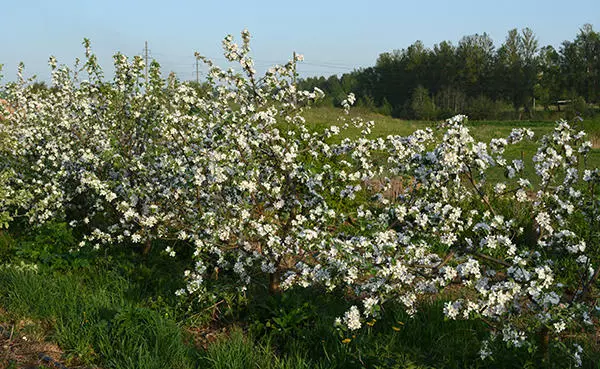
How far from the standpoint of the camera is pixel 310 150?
254 inches

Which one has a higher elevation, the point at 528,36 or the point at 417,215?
the point at 528,36

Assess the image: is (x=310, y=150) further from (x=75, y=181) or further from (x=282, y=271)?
(x=75, y=181)

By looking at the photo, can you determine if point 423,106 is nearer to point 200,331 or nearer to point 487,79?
point 487,79

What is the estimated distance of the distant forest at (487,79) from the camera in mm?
57906

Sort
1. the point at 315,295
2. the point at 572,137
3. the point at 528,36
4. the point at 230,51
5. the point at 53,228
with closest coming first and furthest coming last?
the point at 572,137 < the point at 230,51 < the point at 315,295 < the point at 53,228 < the point at 528,36

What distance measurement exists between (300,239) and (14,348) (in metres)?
3.07

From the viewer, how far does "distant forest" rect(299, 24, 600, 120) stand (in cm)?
5791

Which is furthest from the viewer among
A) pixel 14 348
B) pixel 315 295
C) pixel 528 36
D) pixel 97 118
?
pixel 528 36

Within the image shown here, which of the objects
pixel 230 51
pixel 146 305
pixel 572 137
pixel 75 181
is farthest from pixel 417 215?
pixel 75 181

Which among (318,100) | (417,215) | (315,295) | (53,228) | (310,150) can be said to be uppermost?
(318,100)

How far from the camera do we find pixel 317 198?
20.9 feet

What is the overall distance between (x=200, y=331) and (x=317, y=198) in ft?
6.70

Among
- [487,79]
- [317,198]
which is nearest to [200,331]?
[317,198]

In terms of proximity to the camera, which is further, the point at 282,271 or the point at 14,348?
the point at 282,271
